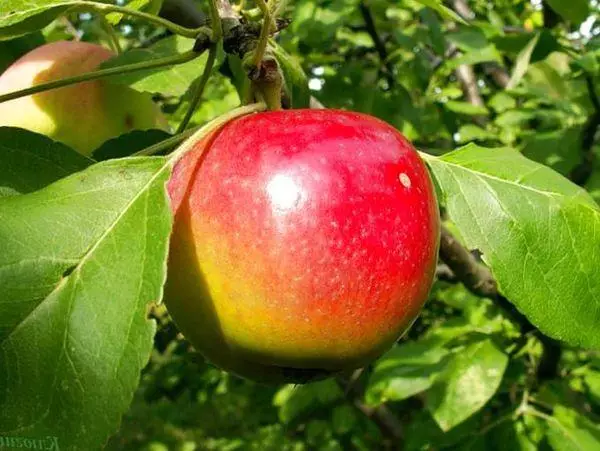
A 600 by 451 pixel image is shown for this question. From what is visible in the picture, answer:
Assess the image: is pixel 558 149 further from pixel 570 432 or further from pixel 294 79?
pixel 294 79

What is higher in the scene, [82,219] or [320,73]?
[82,219]

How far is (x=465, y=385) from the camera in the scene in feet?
6.08

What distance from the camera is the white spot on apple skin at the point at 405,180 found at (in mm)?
862

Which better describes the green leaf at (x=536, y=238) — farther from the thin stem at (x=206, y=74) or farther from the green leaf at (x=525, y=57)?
the green leaf at (x=525, y=57)

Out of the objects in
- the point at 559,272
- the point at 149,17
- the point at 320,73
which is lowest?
the point at 320,73

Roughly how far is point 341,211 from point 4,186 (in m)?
0.40

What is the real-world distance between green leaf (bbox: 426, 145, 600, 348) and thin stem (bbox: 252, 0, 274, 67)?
0.27m

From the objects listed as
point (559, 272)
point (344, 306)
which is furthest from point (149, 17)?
point (559, 272)

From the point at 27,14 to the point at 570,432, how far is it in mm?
1601

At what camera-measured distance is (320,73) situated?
2898 millimetres

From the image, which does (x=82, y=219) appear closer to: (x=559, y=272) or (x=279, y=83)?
(x=279, y=83)

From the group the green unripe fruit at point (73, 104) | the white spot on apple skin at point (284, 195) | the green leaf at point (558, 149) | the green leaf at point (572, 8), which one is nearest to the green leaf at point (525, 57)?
the green leaf at point (572, 8)

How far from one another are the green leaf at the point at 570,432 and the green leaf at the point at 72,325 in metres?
1.45

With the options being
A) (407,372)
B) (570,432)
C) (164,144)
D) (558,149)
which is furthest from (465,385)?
(164,144)
